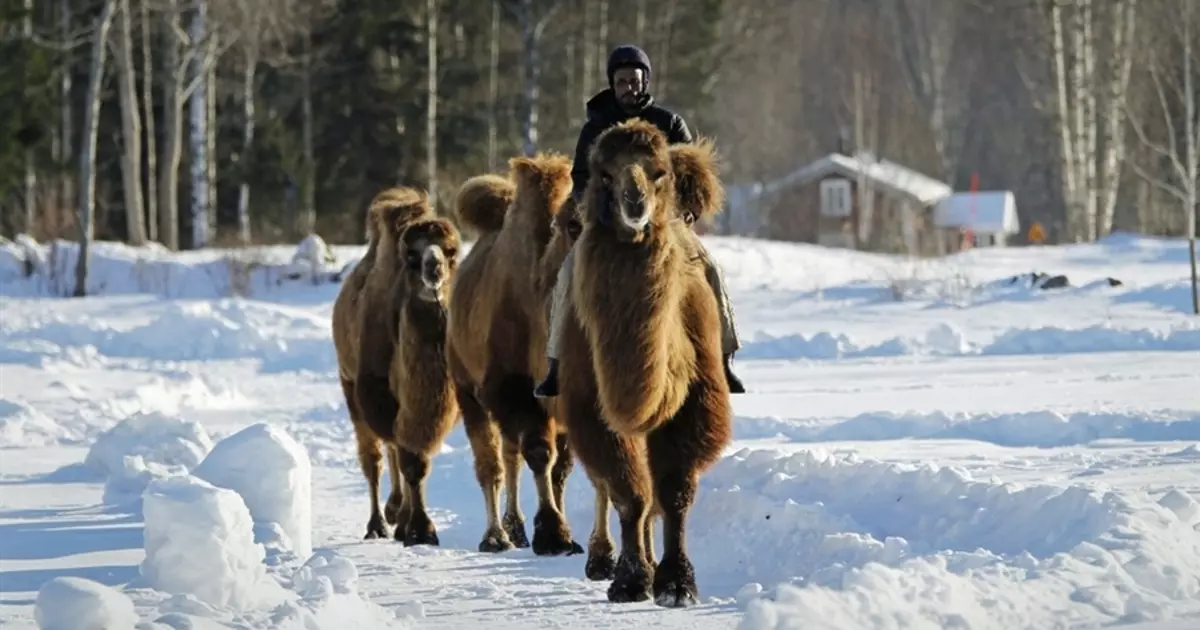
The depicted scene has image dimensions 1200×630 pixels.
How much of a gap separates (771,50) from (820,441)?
225 ft

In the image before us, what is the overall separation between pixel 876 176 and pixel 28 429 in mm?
56237

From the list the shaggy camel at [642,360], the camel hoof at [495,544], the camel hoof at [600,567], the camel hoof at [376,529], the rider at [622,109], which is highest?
the rider at [622,109]

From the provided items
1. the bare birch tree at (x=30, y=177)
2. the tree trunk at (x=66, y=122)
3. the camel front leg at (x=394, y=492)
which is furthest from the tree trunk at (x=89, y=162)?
the camel front leg at (x=394, y=492)

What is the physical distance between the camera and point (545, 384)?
8.53 m

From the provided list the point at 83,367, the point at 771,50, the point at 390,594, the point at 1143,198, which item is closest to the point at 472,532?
the point at 390,594

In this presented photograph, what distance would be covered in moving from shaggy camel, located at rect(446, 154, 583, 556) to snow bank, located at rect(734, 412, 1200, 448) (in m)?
4.03

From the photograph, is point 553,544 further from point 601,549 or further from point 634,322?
point 634,322

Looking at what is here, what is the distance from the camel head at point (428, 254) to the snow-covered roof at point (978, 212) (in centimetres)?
6494

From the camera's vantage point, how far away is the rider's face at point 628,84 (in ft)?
31.0

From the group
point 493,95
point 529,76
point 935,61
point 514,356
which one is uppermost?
point 935,61

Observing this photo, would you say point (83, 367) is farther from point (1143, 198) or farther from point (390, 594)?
point (1143, 198)

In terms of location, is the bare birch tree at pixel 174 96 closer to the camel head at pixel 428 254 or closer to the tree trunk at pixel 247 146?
the tree trunk at pixel 247 146

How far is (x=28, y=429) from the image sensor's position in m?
16.0

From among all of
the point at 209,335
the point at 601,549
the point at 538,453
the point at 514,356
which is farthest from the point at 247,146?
the point at 601,549
